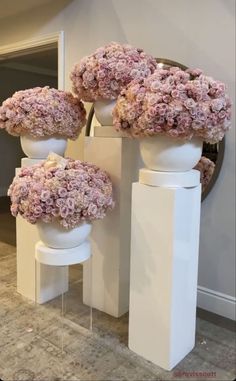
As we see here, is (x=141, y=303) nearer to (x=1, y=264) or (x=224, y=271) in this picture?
(x=224, y=271)

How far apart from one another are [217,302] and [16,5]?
9.44ft

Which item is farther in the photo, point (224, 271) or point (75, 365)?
point (224, 271)

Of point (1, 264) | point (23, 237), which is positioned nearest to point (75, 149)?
point (23, 237)

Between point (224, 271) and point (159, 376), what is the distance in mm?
827

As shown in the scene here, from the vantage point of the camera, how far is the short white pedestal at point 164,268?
5.40ft

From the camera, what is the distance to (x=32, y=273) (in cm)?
243

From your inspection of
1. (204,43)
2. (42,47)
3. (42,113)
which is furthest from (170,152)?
(42,47)

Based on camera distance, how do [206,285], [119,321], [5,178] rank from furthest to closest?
[5,178], [206,285], [119,321]

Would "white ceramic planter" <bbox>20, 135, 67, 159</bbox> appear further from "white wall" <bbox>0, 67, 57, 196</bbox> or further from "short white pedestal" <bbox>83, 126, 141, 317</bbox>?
"white wall" <bbox>0, 67, 57, 196</bbox>

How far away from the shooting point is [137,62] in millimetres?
1853

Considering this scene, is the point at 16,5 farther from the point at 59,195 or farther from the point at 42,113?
the point at 59,195

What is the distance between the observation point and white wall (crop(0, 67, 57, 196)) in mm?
5895

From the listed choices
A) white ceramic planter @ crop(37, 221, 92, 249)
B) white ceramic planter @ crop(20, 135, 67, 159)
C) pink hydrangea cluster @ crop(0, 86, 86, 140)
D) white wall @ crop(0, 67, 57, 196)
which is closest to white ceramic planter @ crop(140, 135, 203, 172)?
white ceramic planter @ crop(37, 221, 92, 249)

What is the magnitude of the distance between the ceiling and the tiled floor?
2.40 m
